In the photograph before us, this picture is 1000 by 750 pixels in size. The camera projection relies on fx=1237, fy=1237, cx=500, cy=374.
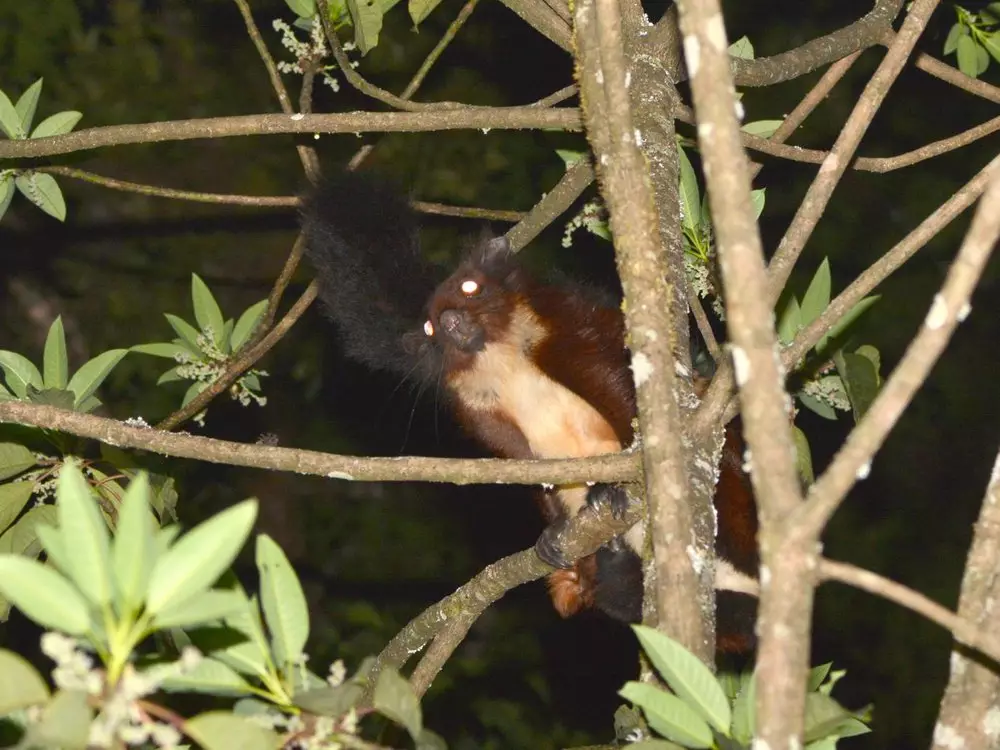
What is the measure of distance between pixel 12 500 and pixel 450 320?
112 centimetres

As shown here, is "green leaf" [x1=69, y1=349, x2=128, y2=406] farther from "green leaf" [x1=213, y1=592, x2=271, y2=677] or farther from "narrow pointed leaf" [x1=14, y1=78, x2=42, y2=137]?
"green leaf" [x1=213, y1=592, x2=271, y2=677]

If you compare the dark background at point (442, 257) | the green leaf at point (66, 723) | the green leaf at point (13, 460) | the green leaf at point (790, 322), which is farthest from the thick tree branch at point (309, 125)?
the dark background at point (442, 257)

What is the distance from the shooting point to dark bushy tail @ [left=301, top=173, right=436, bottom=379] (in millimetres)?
2881

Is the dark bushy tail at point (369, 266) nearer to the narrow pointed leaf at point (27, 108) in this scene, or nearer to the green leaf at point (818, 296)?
the narrow pointed leaf at point (27, 108)

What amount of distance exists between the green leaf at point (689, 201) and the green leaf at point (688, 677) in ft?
4.99

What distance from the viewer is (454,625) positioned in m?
2.54

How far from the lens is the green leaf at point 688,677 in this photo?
1.30 metres

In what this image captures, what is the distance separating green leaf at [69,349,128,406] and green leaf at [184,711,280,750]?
5.57 ft

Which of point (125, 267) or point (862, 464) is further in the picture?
point (125, 267)

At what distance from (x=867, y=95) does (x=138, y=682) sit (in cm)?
139

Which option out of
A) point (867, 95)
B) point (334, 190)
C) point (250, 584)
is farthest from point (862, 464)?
point (250, 584)

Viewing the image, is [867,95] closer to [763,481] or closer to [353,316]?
[763,481]

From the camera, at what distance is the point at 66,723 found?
1.02m

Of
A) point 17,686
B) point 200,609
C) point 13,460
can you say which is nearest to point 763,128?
point 13,460
